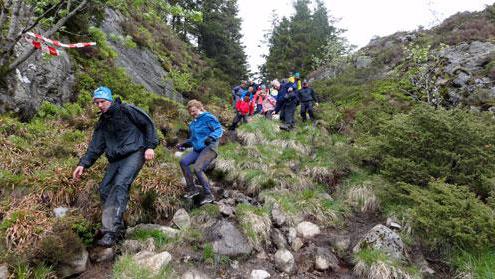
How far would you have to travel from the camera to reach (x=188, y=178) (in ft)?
22.9

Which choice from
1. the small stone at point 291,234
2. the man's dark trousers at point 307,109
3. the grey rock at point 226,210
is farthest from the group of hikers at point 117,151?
the man's dark trousers at point 307,109

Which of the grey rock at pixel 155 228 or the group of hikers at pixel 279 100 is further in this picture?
the group of hikers at pixel 279 100

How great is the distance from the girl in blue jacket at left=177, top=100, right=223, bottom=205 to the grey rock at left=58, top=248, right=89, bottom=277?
97.2 inches

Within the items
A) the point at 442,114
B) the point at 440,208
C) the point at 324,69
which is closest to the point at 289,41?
the point at 324,69

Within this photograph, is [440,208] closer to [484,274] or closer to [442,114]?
[484,274]

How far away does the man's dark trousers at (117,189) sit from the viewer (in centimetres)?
505

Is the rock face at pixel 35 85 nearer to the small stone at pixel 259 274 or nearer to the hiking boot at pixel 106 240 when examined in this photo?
the hiking boot at pixel 106 240

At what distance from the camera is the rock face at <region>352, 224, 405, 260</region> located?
5949 millimetres

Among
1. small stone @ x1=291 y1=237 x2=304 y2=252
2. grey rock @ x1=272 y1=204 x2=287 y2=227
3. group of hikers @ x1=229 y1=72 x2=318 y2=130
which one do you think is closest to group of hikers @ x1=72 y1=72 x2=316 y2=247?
grey rock @ x1=272 y1=204 x2=287 y2=227

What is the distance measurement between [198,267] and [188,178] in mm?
2100

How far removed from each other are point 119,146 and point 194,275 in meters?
2.33

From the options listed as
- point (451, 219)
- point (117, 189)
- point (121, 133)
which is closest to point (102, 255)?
point (117, 189)

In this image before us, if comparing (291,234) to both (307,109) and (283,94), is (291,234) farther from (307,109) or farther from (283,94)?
(307,109)

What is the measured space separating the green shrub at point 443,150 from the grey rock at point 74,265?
20.4 feet
